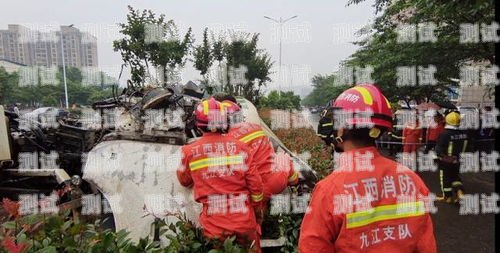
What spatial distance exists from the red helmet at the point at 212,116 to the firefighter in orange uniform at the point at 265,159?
0.54ft

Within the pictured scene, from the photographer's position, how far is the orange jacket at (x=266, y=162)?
3148mm

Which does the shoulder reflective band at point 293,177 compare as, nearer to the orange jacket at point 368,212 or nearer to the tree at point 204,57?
the orange jacket at point 368,212

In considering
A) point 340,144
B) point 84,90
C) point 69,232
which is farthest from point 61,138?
point 84,90

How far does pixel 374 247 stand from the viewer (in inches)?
68.7

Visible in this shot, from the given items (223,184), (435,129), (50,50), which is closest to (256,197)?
(223,184)

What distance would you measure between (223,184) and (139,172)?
891mm

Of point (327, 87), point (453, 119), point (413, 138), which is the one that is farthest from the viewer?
point (327, 87)

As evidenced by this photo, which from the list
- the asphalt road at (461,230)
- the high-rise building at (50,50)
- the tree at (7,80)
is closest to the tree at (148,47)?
the high-rise building at (50,50)

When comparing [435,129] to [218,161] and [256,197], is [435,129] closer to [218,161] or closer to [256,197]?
[256,197]

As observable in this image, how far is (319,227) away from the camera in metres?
1.67

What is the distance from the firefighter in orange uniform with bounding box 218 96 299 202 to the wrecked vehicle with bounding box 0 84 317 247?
409 millimetres

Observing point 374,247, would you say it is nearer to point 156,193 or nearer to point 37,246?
point 37,246

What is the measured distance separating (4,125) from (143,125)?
1.84 m

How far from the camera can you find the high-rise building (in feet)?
27.5
